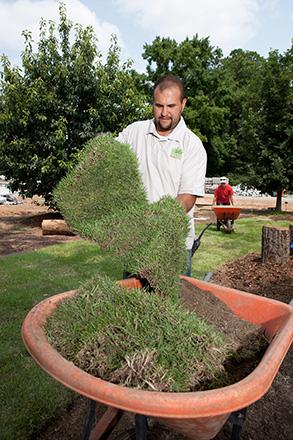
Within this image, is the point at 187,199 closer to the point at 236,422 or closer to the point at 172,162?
the point at 172,162

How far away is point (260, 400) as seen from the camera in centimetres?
Result: 272

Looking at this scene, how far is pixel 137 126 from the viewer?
95.3 inches

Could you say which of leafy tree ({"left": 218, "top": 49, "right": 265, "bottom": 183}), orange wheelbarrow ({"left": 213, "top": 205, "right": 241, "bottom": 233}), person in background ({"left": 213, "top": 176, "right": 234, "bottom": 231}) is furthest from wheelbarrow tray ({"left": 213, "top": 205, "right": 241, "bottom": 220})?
leafy tree ({"left": 218, "top": 49, "right": 265, "bottom": 183})

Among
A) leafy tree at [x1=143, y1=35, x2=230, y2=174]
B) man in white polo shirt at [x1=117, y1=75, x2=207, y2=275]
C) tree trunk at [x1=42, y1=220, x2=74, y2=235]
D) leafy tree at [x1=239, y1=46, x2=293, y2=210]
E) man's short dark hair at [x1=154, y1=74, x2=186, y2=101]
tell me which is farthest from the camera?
leafy tree at [x1=143, y1=35, x2=230, y2=174]

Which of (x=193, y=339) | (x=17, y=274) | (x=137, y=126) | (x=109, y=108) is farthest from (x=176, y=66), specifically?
(x=193, y=339)

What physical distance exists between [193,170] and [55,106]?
29.3 feet

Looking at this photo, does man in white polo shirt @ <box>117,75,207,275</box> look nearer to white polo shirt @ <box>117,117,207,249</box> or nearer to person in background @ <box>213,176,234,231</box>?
white polo shirt @ <box>117,117,207,249</box>

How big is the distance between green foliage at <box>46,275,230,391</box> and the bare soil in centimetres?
71

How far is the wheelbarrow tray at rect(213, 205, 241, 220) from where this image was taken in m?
9.63

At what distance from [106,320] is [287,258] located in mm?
5808

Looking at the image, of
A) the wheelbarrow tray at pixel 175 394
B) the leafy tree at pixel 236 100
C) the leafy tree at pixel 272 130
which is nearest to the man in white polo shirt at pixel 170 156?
the wheelbarrow tray at pixel 175 394

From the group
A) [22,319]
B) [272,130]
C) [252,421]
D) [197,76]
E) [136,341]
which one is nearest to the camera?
[136,341]

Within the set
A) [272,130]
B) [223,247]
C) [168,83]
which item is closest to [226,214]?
[223,247]

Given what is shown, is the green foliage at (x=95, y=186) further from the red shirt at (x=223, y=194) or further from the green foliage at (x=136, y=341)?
the red shirt at (x=223, y=194)
